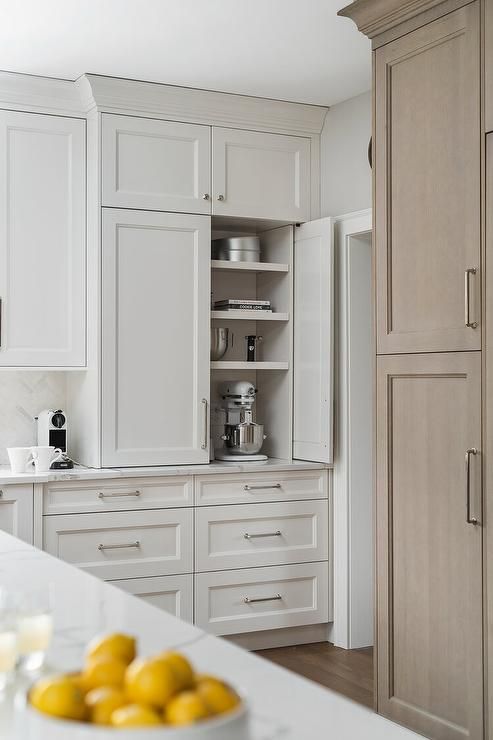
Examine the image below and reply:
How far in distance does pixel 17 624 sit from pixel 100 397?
9.65ft

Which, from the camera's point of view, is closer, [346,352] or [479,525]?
[479,525]

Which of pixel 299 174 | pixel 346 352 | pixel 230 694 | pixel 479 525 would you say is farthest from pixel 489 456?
pixel 299 174

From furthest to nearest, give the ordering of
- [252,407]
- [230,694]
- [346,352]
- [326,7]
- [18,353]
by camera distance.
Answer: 1. [252,407]
2. [346,352]
3. [18,353]
4. [326,7]
5. [230,694]

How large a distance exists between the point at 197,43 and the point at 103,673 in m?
3.25

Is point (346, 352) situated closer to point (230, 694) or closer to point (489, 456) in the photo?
point (489, 456)

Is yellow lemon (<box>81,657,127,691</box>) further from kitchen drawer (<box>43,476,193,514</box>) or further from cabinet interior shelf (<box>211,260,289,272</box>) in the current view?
cabinet interior shelf (<box>211,260,289,272</box>)

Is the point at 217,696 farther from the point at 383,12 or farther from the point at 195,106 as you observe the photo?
the point at 195,106

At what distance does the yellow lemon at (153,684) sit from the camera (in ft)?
2.86

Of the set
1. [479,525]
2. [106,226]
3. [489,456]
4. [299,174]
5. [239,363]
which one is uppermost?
[299,174]

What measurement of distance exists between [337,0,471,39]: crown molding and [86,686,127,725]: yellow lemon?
2629mm

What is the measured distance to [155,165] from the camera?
4.32 meters

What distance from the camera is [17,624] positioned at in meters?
1.26

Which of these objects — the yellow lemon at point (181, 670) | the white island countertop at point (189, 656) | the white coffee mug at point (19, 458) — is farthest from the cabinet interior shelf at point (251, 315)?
the yellow lemon at point (181, 670)

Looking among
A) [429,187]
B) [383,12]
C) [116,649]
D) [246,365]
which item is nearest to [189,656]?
[116,649]
